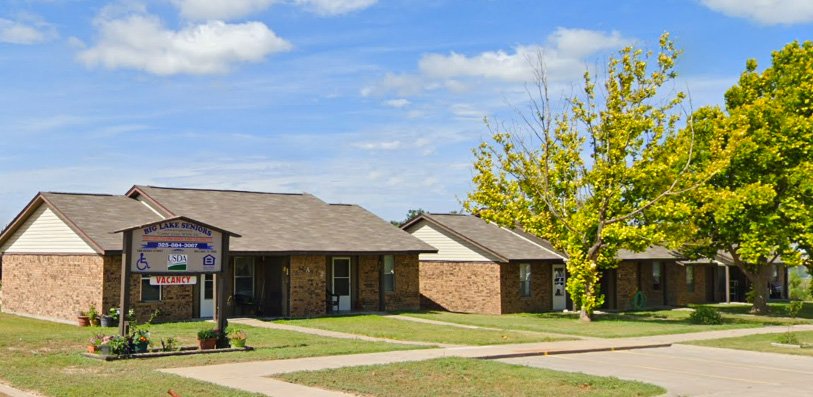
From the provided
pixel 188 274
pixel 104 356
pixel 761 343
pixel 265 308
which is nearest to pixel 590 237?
pixel 761 343

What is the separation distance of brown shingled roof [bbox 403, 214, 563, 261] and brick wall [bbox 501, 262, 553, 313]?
0.66 m

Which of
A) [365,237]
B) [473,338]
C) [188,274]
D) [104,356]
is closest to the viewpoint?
[104,356]

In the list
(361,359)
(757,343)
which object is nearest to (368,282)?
(757,343)

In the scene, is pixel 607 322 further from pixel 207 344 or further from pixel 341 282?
pixel 207 344

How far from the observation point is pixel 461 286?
3997 cm

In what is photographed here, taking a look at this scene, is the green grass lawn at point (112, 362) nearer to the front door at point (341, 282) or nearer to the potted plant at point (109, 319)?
the potted plant at point (109, 319)

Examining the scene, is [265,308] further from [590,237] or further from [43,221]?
[590,237]

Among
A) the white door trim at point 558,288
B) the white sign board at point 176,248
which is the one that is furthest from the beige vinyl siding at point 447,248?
the white sign board at point 176,248

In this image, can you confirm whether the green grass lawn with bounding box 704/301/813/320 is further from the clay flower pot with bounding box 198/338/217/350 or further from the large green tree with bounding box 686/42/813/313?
the clay flower pot with bounding box 198/338/217/350

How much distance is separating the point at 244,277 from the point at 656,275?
2359 cm

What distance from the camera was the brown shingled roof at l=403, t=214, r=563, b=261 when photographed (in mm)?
38906

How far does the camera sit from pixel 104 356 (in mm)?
19172

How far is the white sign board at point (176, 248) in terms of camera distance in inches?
826

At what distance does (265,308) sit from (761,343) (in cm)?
1813
